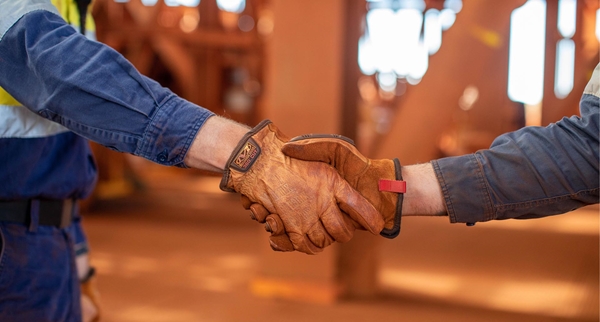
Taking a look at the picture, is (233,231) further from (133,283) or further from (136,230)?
(133,283)

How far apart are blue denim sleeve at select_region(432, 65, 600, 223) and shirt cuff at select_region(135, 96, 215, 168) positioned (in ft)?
2.29

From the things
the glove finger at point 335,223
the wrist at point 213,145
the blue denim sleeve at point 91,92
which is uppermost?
the blue denim sleeve at point 91,92

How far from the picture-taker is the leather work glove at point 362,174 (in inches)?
63.4

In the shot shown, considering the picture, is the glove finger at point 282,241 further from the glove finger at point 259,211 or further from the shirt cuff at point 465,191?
the shirt cuff at point 465,191

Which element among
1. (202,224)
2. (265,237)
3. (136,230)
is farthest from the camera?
(202,224)

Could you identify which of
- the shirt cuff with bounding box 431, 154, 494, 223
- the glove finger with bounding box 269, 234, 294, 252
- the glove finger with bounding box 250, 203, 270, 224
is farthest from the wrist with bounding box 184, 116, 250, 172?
Result: the shirt cuff with bounding box 431, 154, 494, 223

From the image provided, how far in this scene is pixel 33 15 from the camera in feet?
4.82

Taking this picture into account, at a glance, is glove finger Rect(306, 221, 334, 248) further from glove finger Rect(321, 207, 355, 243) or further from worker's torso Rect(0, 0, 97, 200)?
worker's torso Rect(0, 0, 97, 200)

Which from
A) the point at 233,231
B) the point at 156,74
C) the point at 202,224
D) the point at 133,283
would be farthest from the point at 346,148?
the point at 156,74

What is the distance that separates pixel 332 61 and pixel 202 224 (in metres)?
3.83

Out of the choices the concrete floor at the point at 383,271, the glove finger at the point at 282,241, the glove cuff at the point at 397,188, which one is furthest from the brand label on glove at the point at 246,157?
the concrete floor at the point at 383,271

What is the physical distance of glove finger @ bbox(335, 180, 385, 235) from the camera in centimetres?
159

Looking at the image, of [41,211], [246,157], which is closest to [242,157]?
[246,157]

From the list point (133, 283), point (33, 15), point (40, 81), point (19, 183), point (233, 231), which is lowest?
point (233, 231)
